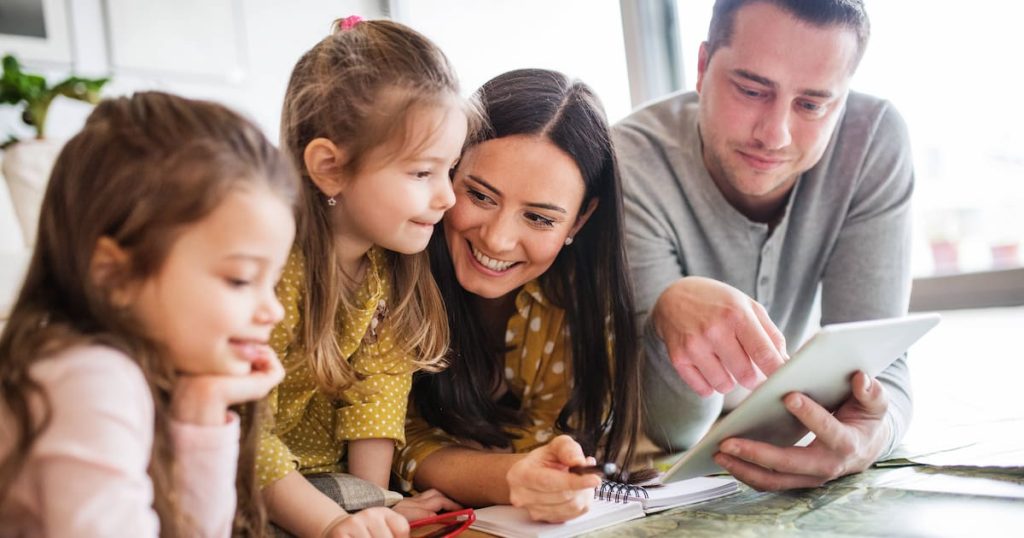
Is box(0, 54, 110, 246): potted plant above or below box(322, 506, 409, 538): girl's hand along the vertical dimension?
above

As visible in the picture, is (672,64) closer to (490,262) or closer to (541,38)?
(541,38)

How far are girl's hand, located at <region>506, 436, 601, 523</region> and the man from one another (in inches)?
13.8

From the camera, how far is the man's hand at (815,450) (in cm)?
122

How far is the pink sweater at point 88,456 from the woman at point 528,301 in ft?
2.12

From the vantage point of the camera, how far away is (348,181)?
1256mm

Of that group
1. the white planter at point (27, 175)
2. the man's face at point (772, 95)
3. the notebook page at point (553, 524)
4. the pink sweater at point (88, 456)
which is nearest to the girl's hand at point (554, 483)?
the notebook page at point (553, 524)

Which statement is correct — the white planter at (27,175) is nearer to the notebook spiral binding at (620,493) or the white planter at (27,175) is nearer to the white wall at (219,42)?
the white wall at (219,42)

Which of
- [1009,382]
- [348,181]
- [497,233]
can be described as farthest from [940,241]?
[348,181]

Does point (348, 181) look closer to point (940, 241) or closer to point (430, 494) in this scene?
point (430, 494)

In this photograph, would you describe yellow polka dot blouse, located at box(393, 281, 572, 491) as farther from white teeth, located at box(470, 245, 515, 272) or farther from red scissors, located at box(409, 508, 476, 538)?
red scissors, located at box(409, 508, 476, 538)

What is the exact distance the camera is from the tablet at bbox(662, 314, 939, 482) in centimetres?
108

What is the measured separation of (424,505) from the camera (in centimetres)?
133

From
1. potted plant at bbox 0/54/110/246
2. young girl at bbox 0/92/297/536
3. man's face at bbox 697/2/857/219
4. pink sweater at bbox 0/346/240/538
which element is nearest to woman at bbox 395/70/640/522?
man's face at bbox 697/2/857/219

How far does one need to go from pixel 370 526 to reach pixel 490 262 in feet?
1.63
